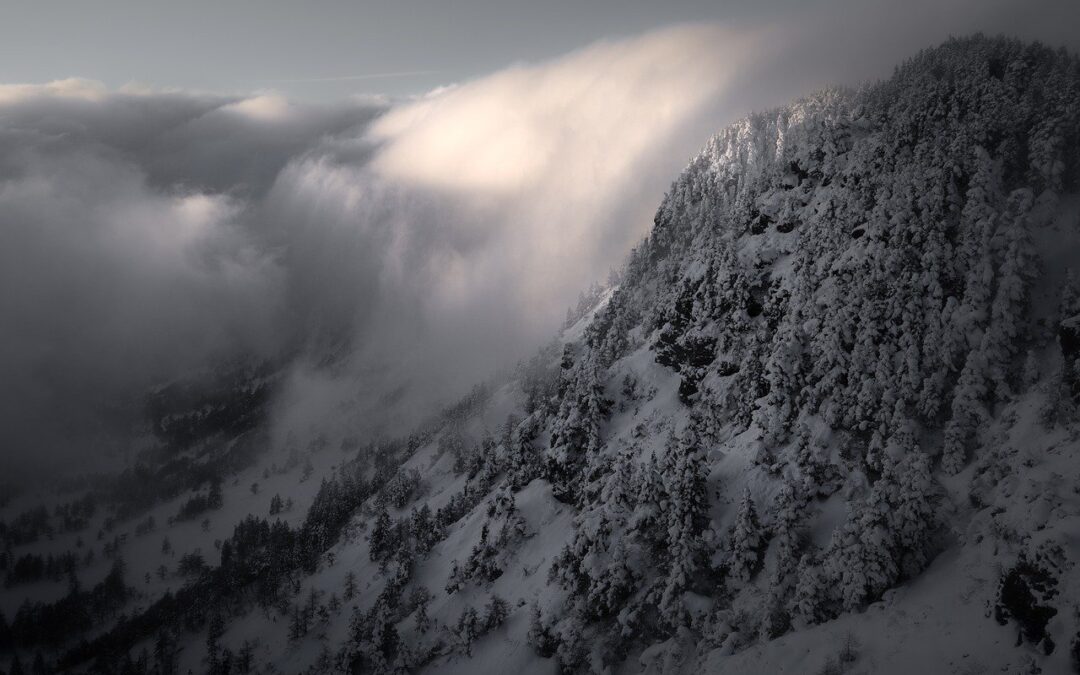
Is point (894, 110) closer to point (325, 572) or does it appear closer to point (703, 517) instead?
point (703, 517)

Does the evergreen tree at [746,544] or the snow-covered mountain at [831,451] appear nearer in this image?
the snow-covered mountain at [831,451]

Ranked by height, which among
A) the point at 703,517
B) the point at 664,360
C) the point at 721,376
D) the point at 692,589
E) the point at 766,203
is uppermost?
the point at 766,203

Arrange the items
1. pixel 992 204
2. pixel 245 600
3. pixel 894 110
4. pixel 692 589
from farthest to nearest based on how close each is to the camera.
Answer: pixel 245 600 → pixel 894 110 → pixel 992 204 → pixel 692 589

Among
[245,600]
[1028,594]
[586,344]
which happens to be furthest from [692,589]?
[245,600]

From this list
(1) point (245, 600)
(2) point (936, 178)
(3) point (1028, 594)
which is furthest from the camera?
(1) point (245, 600)

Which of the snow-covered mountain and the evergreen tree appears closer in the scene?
the snow-covered mountain

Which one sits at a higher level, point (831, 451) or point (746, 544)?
point (831, 451)

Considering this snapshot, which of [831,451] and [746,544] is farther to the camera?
[831,451]

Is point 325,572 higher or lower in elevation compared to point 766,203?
lower
